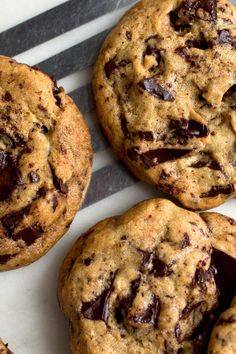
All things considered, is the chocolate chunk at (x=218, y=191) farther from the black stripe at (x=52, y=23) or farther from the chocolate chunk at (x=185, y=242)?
the black stripe at (x=52, y=23)

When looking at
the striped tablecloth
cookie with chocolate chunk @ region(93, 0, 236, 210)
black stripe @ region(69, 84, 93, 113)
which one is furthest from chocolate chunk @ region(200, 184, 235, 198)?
black stripe @ region(69, 84, 93, 113)

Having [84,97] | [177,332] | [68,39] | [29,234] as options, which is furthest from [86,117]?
[177,332]

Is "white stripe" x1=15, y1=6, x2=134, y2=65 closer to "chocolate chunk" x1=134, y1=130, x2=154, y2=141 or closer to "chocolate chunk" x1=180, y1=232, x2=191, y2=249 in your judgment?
"chocolate chunk" x1=134, y1=130, x2=154, y2=141

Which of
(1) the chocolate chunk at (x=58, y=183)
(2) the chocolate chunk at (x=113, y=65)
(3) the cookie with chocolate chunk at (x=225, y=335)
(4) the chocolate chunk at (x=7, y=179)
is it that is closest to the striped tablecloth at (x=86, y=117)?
(2) the chocolate chunk at (x=113, y=65)

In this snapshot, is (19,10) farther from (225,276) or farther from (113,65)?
(225,276)

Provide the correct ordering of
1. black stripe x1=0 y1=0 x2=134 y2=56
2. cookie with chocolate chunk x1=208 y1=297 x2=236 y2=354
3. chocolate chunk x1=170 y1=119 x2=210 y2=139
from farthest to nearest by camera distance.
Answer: black stripe x1=0 y1=0 x2=134 y2=56
chocolate chunk x1=170 y1=119 x2=210 y2=139
cookie with chocolate chunk x1=208 y1=297 x2=236 y2=354
